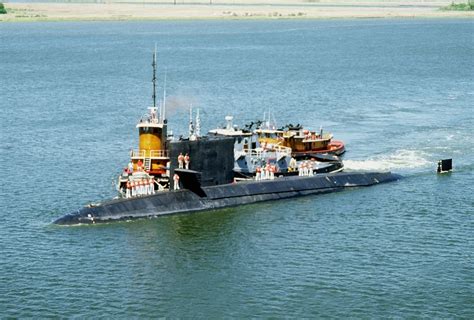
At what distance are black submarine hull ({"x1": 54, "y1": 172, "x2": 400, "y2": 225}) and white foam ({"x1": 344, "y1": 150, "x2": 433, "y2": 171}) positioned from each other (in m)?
4.60

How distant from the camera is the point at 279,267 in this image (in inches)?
1941

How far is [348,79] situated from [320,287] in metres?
90.5

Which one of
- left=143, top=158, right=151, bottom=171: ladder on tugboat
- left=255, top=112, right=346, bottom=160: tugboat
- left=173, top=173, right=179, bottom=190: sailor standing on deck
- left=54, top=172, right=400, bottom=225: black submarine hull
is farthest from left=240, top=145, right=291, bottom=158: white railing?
left=173, top=173, right=179, bottom=190: sailor standing on deck

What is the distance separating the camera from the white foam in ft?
242

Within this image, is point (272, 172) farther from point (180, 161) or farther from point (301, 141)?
point (301, 141)

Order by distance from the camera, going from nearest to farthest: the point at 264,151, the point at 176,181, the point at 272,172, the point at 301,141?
the point at 176,181
the point at 272,172
the point at 264,151
the point at 301,141

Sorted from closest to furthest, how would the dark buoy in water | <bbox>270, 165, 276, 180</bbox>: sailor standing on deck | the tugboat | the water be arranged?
1. the water
2. <bbox>270, 165, 276, 180</bbox>: sailor standing on deck
3. the dark buoy in water
4. the tugboat

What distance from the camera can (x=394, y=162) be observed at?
75.8 m

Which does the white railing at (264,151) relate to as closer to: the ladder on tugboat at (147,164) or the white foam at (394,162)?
the white foam at (394,162)

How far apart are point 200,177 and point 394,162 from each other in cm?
2128

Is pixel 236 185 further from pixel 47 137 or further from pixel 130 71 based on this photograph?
pixel 130 71

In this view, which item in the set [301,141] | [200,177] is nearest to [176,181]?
[200,177]

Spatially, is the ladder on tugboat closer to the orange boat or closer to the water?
the water

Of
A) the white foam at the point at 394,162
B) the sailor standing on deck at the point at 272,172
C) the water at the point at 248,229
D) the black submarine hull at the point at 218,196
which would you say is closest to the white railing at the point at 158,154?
the black submarine hull at the point at 218,196
